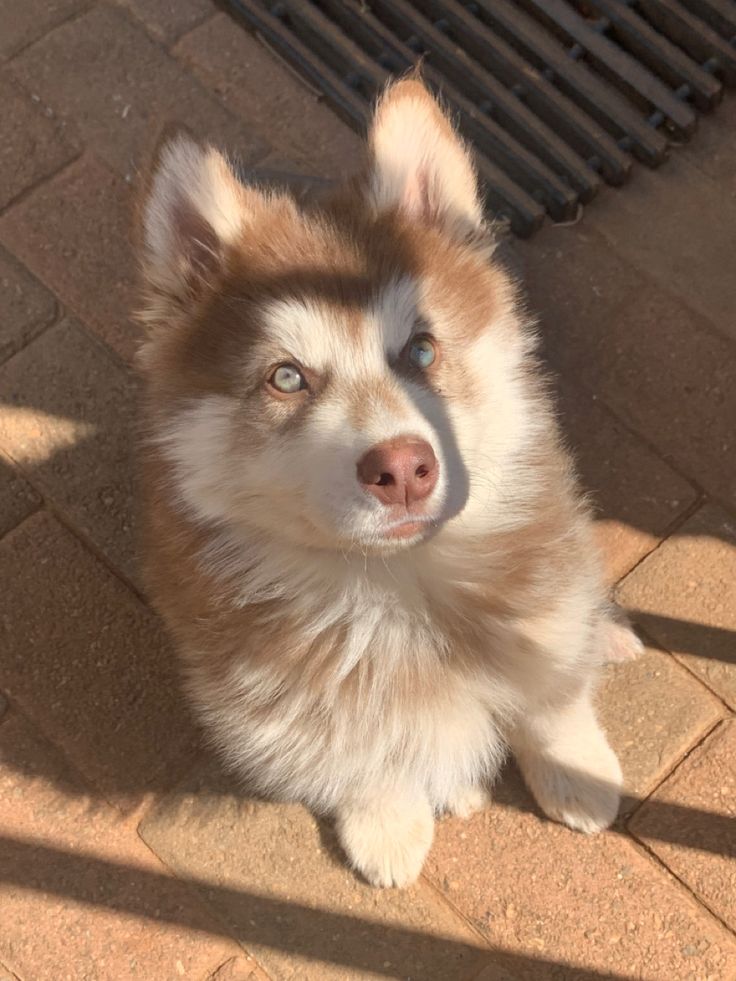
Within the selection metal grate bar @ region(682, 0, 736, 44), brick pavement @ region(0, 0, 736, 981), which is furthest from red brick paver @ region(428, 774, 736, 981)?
metal grate bar @ region(682, 0, 736, 44)

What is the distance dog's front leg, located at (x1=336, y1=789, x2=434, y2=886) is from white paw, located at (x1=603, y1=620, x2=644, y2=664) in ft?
2.29

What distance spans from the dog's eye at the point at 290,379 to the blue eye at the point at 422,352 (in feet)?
0.81

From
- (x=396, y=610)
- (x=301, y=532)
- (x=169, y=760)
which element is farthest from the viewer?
(x=169, y=760)

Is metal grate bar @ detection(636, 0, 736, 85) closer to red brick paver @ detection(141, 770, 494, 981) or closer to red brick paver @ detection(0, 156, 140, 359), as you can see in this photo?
red brick paver @ detection(0, 156, 140, 359)

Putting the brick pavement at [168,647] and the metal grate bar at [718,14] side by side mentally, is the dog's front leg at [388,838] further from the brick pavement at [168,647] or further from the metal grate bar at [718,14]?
the metal grate bar at [718,14]

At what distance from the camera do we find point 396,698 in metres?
2.57

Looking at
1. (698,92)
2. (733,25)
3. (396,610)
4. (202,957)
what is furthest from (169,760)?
(733,25)

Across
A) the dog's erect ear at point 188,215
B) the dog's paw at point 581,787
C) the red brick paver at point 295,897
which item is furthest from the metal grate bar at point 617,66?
the red brick paver at point 295,897

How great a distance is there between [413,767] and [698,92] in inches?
104

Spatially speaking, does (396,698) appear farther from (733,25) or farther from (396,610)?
(733,25)

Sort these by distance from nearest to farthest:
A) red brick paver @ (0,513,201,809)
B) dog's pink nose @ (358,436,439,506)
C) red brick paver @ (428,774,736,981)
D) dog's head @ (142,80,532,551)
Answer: dog's pink nose @ (358,436,439,506) → dog's head @ (142,80,532,551) → red brick paver @ (428,774,736,981) → red brick paver @ (0,513,201,809)

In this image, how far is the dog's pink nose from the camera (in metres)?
2.05

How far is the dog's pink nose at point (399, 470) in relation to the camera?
205cm

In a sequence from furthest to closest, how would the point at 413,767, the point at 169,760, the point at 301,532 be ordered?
the point at 169,760 → the point at 413,767 → the point at 301,532
